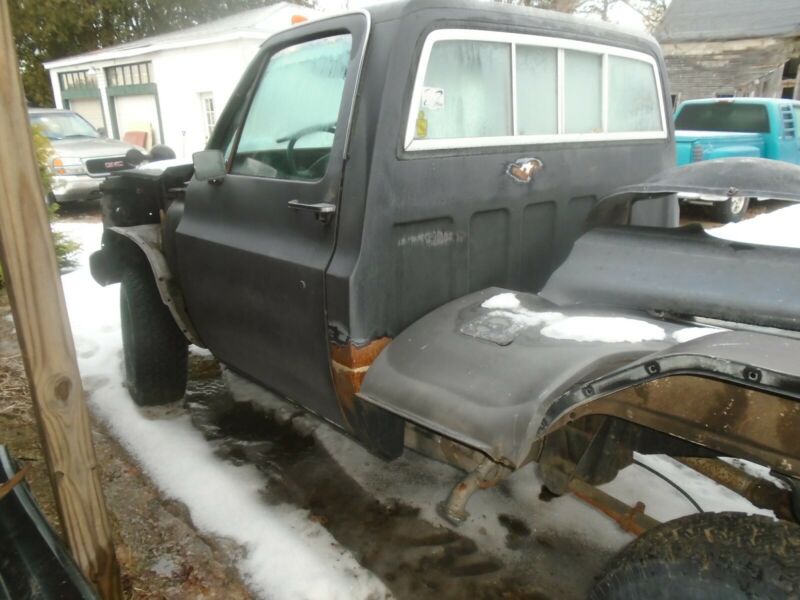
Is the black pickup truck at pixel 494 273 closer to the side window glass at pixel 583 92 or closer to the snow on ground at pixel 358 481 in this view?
the side window glass at pixel 583 92

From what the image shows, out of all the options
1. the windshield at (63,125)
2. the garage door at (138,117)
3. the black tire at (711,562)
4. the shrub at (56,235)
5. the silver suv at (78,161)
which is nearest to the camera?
the black tire at (711,562)

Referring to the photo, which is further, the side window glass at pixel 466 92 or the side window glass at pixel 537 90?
the side window glass at pixel 537 90

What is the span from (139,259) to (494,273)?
7.09 ft

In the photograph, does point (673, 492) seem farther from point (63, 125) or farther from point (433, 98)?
point (63, 125)

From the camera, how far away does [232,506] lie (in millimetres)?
2938

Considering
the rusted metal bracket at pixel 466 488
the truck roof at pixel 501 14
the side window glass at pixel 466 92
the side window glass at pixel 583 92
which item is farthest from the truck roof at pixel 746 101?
the rusted metal bracket at pixel 466 488

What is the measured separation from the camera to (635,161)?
327 centimetres

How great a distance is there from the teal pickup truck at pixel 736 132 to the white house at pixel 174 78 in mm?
9795

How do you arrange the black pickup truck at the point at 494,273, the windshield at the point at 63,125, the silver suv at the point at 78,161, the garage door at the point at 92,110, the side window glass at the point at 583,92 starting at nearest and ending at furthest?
1. the black pickup truck at the point at 494,273
2. the side window glass at the point at 583,92
3. the silver suv at the point at 78,161
4. the windshield at the point at 63,125
5. the garage door at the point at 92,110

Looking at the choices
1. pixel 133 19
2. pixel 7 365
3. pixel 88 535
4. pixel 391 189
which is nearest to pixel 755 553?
pixel 391 189

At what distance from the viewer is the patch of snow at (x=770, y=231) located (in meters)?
1.99

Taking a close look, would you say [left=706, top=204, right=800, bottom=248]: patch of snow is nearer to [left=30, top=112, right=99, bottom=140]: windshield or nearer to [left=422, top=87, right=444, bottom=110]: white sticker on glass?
[left=422, top=87, right=444, bottom=110]: white sticker on glass

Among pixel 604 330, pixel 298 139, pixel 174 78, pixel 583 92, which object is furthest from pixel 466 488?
pixel 174 78

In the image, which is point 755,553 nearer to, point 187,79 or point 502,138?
point 502,138
